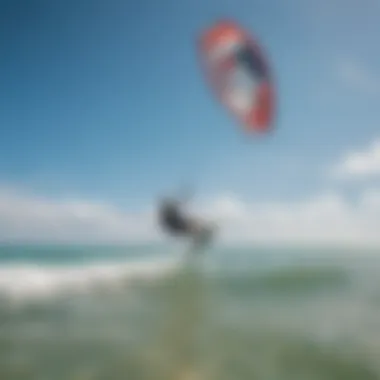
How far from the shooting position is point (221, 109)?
3.19 metres

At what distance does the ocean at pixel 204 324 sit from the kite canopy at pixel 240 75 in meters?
0.91

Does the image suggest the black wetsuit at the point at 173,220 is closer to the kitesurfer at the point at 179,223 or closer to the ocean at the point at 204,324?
the kitesurfer at the point at 179,223

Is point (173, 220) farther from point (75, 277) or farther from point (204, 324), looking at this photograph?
point (75, 277)

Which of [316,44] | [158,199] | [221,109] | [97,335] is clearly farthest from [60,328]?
[316,44]

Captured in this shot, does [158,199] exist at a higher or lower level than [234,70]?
lower

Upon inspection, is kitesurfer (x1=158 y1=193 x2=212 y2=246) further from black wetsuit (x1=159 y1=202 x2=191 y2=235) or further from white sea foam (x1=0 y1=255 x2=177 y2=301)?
white sea foam (x1=0 y1=255 x2=177 y2=301)

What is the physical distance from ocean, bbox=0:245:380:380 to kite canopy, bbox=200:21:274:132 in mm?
910

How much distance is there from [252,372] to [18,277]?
9.50 feet

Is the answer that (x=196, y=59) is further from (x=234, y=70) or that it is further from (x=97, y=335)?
(x=97, y=335)

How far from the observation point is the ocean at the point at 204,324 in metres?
3.42

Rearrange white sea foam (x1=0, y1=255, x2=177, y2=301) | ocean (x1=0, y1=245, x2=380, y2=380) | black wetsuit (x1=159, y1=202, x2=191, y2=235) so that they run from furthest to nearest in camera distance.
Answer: white sea foam (x1=0, y1=255, x2=177, y2=301)
ocean (x1=0, y1=245, x2=380, y2=380)
black wetsuit (x1=159, y1=202, x2=191, y2=235)

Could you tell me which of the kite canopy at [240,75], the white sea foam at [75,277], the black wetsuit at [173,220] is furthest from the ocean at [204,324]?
the kite canopy at [240,75]

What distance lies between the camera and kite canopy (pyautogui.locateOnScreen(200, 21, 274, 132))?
304cm

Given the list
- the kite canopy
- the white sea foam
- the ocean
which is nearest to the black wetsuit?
the ocean
